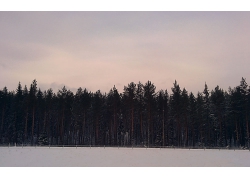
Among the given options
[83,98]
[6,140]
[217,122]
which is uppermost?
[83,98]

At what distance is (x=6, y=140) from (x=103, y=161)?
184 feet

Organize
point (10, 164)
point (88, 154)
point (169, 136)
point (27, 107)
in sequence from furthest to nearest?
point (169, 136) → point (27, 107) → point (88, 154) → point (10, 164)

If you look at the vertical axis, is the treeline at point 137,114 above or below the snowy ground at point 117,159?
above

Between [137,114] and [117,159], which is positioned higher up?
[137,114]

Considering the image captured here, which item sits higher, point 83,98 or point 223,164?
point 83,98

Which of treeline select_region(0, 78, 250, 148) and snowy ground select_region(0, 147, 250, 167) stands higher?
treeline select_region(0, 78, 250, 148)

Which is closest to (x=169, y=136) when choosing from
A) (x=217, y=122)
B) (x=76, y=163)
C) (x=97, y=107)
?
(x=217, y=122)

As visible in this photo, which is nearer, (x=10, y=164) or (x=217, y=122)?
(x=10, y=164)

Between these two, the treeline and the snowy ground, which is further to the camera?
the treeline

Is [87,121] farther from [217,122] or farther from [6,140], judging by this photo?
[217,122]

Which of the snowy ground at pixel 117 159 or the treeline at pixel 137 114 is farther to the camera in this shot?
the treeline at pixel 137 114

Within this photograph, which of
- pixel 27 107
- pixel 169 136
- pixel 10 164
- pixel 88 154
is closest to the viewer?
pixel 10 164

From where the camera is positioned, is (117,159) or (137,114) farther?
(137,114)

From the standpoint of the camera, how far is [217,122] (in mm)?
79438
